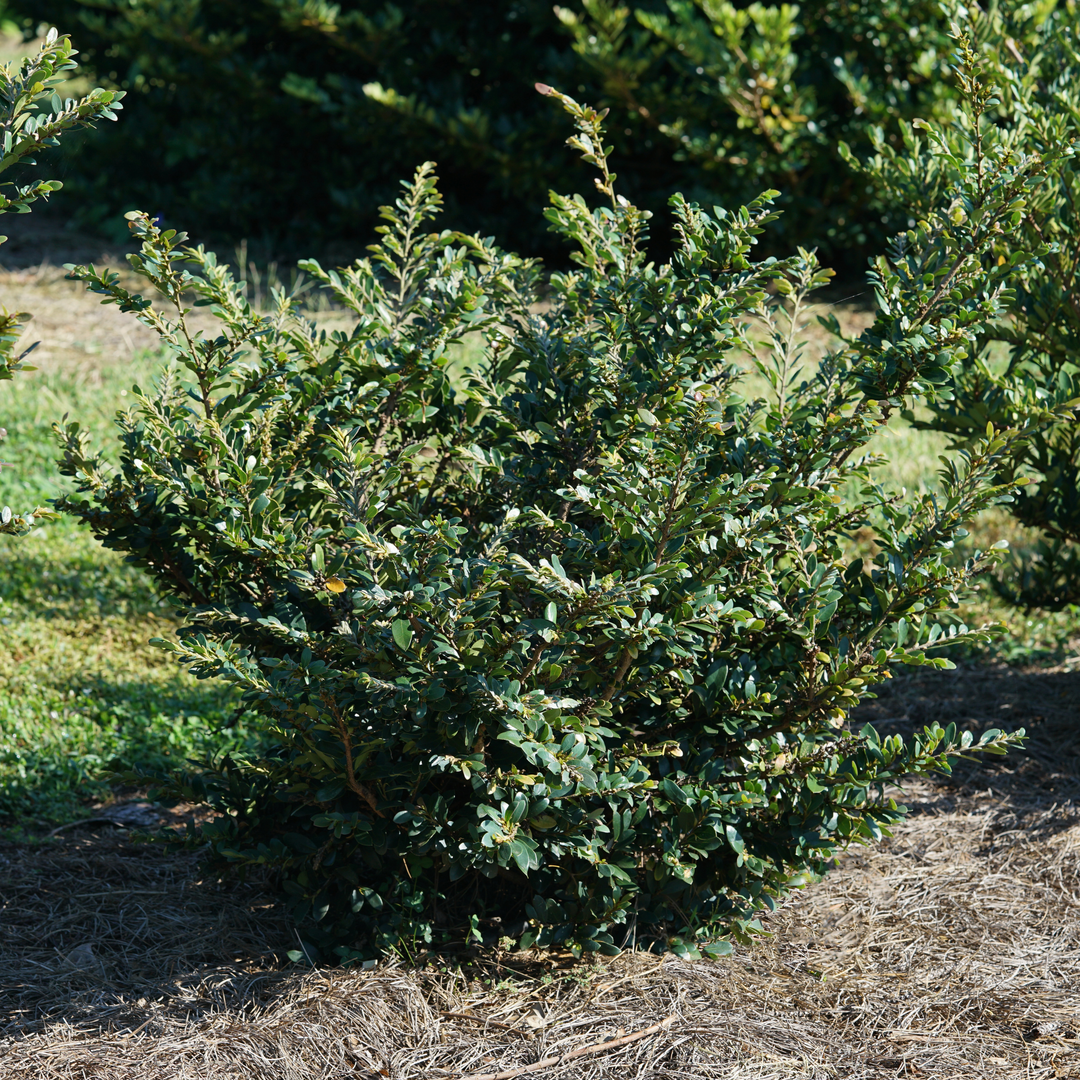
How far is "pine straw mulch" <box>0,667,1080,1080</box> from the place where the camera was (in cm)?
237

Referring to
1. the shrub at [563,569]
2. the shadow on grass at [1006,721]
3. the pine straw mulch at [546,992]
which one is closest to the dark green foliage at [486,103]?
the shadow on grass at [1006,721]

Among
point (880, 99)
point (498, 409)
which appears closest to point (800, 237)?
point (880, 99)

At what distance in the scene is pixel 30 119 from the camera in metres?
1.97

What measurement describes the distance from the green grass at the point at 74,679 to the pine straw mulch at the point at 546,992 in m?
0.31

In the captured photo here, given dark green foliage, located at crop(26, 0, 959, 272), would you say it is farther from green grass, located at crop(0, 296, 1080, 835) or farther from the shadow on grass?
the shadow on grass

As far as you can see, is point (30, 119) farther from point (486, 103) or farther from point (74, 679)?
point (486, 103)

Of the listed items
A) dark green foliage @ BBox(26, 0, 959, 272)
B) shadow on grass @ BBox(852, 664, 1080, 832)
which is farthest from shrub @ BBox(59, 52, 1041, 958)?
dark green foliage @ BBox(26, 0, 959, 272)

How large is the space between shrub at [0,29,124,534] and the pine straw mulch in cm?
117

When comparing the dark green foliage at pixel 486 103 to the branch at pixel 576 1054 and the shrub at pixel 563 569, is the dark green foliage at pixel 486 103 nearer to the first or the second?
the shrub at pixel 563 569

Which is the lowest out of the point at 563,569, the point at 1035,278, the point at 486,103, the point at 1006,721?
the point at 1006,721

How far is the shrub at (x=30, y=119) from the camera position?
1920 mm

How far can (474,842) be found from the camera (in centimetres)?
233

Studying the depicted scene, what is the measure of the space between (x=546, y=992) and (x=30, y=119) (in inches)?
81.1

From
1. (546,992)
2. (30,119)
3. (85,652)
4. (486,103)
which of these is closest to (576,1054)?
(546,992)
